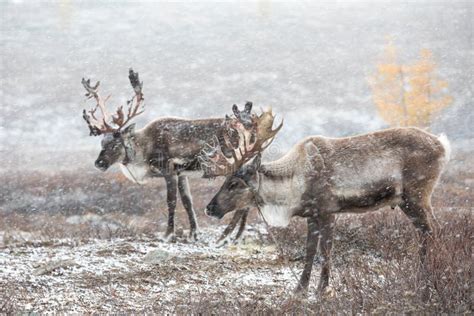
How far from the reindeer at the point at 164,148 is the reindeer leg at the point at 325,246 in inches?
114

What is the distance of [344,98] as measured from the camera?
33.0 metres

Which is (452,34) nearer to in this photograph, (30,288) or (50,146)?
(50,146)

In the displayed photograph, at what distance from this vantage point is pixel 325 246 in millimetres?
5910

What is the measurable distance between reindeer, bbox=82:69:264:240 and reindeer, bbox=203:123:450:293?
266 centimetres

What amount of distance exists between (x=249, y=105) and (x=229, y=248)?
7.73 feet

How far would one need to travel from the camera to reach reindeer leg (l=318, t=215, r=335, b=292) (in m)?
5.87

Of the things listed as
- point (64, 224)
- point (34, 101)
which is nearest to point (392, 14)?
point (34, 101)

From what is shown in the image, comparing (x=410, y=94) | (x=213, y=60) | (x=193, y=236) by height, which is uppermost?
(x=193, y=236)

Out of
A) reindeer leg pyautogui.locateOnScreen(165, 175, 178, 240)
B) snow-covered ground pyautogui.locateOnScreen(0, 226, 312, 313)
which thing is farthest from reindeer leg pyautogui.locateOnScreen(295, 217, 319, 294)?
reindeer leg pyautogui.locateOnScreen(165, 175, 178, 240)

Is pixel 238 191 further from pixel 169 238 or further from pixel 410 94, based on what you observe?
pixel 410 94

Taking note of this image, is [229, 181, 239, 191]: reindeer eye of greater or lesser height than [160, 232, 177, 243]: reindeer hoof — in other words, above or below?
above

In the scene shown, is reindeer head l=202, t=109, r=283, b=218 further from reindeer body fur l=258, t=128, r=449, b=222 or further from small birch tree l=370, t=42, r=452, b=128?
small birch tree l=370, t=42, r=452, b=128

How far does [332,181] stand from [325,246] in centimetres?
65

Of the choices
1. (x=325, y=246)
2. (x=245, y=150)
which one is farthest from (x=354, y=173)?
(x=245, y=150)
